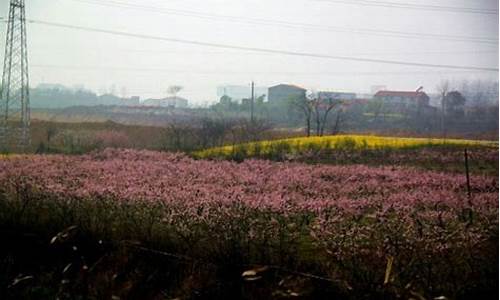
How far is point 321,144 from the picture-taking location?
4527 mm

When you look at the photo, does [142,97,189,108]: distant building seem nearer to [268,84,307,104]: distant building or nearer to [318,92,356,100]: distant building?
[268,84,307,104]: distant building

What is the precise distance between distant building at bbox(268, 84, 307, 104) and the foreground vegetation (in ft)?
2.45

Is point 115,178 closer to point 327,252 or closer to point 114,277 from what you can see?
point 114,277

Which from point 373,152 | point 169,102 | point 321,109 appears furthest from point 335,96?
point 169,102

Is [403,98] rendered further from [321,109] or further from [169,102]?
[169,102]

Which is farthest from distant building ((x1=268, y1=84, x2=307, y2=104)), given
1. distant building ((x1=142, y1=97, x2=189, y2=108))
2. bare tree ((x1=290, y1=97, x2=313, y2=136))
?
distant building ((x1=142, y1=97, x2=189, y2=108))

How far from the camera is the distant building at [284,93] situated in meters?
4.45

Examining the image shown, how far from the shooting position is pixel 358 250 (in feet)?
8.59

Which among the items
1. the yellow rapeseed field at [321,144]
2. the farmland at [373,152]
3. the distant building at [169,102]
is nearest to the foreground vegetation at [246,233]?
the farmland at [373,152]

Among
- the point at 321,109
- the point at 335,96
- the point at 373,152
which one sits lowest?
the point at 373,152

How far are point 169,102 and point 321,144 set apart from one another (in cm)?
135

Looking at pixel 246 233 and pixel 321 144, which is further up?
pixel 321 144

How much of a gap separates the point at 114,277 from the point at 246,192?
102 centimetres

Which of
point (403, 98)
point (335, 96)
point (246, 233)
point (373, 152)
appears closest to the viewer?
point (246, 233)
